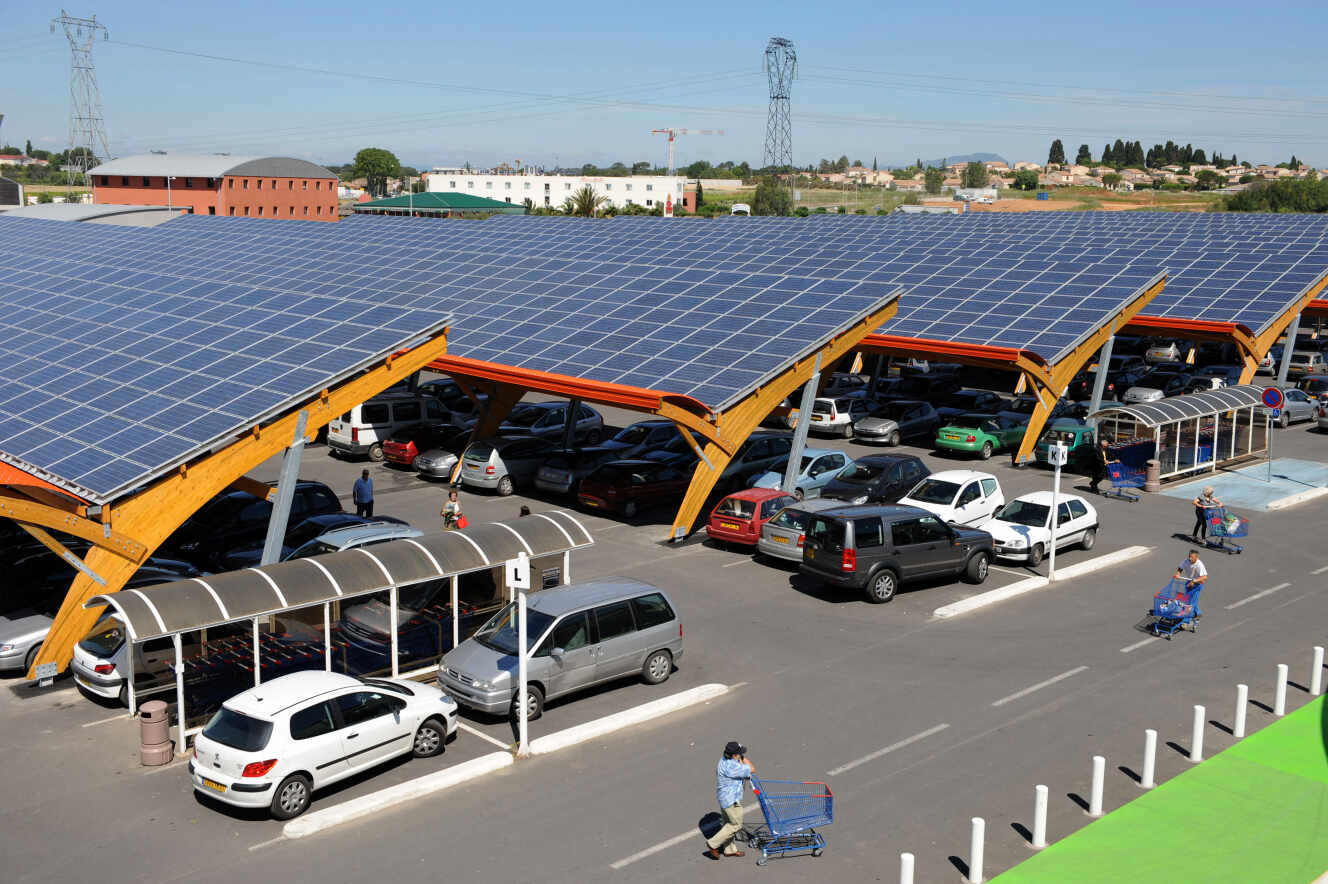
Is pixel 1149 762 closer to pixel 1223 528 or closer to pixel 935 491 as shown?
pixel 935 491

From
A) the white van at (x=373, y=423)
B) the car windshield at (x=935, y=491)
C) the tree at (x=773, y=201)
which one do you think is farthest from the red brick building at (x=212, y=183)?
the car windshield at (x=935, y=491)

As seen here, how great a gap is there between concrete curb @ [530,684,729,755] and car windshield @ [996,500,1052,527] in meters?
9.82

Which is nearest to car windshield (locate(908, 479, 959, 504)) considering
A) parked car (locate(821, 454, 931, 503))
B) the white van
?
parked car (locate(821, 454, 931, 503))

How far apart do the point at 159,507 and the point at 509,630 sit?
5.57 metres

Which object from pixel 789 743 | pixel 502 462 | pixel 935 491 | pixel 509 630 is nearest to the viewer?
pixel 789 743

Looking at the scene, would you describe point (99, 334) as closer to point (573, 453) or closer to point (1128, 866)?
point (573, 453)

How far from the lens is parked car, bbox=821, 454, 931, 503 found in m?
26.7

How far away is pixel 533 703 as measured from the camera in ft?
50.2

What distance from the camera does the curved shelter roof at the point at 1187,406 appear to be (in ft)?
99.1

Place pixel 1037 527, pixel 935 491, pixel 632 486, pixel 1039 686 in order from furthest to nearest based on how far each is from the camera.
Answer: pixel 632 486
pixel 935 491
pixel 1037 527
pixel 1039 686

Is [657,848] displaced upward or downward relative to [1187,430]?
downward

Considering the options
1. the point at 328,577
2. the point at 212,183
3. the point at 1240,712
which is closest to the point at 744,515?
the point at 328,577

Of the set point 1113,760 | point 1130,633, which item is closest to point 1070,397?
point 1130,633

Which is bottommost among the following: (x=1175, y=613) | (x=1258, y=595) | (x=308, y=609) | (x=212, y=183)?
(x=1258, y=595)
